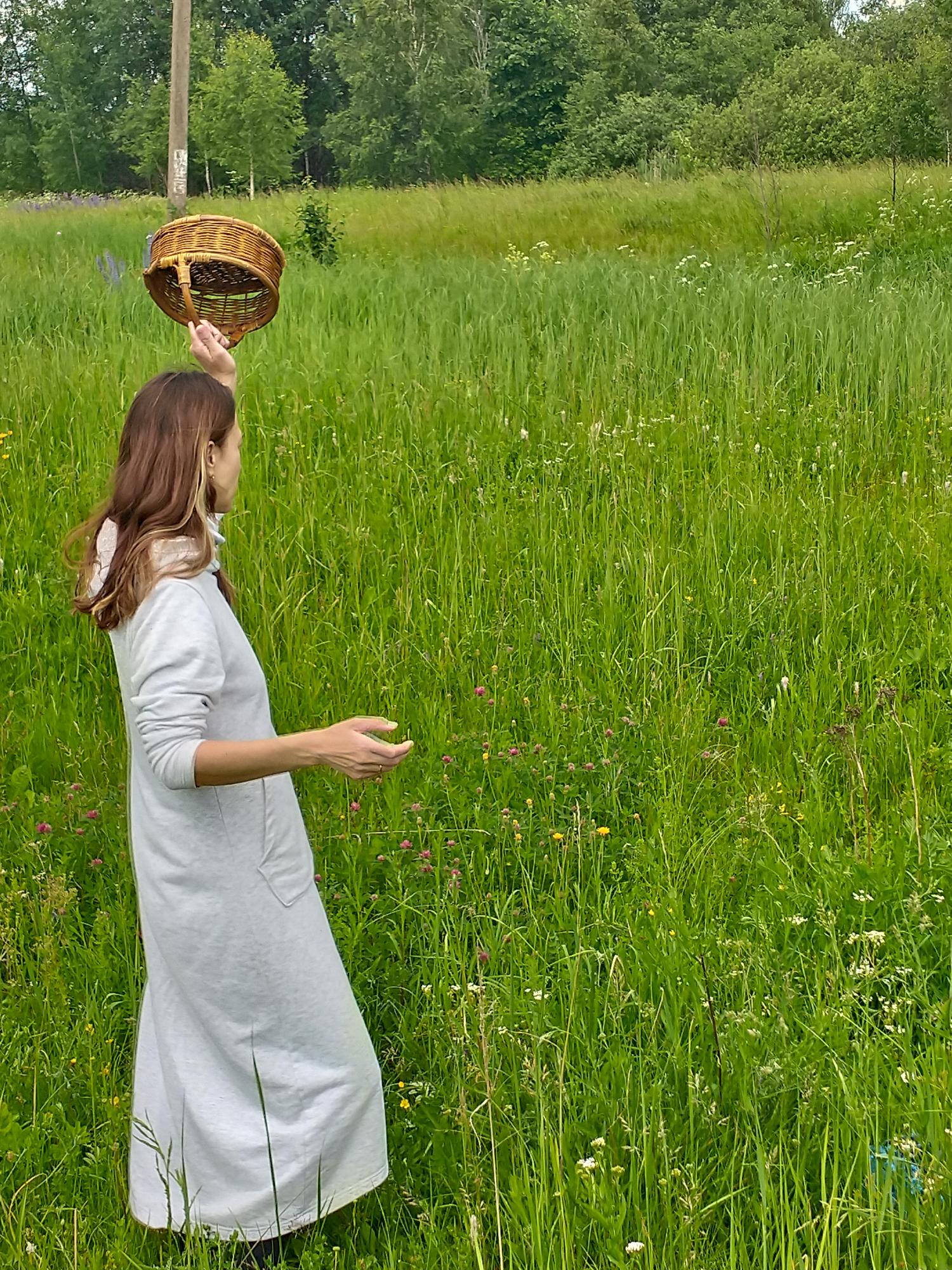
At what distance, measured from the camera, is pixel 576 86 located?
44656 mm

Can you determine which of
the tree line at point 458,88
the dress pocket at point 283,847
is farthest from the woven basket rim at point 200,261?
the tree line at point 458,88

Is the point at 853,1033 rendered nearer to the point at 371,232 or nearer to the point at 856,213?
the point at 856,213

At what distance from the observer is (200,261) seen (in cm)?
312

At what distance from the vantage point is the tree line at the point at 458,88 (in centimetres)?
2677

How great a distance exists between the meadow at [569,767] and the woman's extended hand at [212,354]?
1.13 m

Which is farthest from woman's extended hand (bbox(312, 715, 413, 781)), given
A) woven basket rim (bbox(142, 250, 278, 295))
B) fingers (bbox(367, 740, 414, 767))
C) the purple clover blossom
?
the purple clover blossom

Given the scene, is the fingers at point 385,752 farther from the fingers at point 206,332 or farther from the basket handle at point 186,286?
the basket handle at point 186,286

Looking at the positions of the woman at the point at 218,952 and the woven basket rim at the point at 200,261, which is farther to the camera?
the woven basket rim at the point at 200,261

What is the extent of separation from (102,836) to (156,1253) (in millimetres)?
1235

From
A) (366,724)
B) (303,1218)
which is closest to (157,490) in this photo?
(366,724)

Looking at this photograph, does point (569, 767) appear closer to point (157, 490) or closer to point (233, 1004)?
point (233, 1004)

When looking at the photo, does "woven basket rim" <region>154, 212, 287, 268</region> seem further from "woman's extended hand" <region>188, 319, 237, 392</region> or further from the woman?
the woman

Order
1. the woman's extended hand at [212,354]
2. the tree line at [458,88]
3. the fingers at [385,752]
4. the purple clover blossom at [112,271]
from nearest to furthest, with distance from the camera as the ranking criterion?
the fingers at [385,752] → the woman's extended hand at [212,354] → the purple clover blossom at [112,271] → the tree line at [458,88]

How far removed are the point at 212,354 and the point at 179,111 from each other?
36.2 ft
